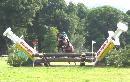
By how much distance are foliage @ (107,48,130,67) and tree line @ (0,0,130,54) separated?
155ft

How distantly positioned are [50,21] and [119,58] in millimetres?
68396

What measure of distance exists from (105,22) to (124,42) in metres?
6.51

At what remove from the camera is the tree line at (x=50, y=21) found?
3219 inches

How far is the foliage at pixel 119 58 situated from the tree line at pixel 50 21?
47146 mm

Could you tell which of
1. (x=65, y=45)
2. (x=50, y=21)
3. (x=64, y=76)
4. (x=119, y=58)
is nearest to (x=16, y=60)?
(x=65, y=45)

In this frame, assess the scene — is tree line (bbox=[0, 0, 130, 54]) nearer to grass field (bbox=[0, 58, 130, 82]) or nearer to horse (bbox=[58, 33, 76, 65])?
horse (bbox=[58, 33, 76, 65])

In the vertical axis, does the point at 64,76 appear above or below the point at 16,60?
below

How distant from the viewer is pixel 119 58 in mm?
34125

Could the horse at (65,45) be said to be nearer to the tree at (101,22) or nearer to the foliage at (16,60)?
the foliage at (16,60)

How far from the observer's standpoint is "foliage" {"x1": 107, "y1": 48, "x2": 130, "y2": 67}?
112ft

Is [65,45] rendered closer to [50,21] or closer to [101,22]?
[50,21]

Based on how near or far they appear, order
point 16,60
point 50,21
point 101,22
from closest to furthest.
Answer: point 16,60, point 50,21, point 101,22

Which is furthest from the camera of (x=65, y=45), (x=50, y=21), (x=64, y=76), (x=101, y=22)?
(x=101, y=22)

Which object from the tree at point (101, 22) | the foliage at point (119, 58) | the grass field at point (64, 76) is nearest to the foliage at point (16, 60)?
the foliage at point (119, 58)
